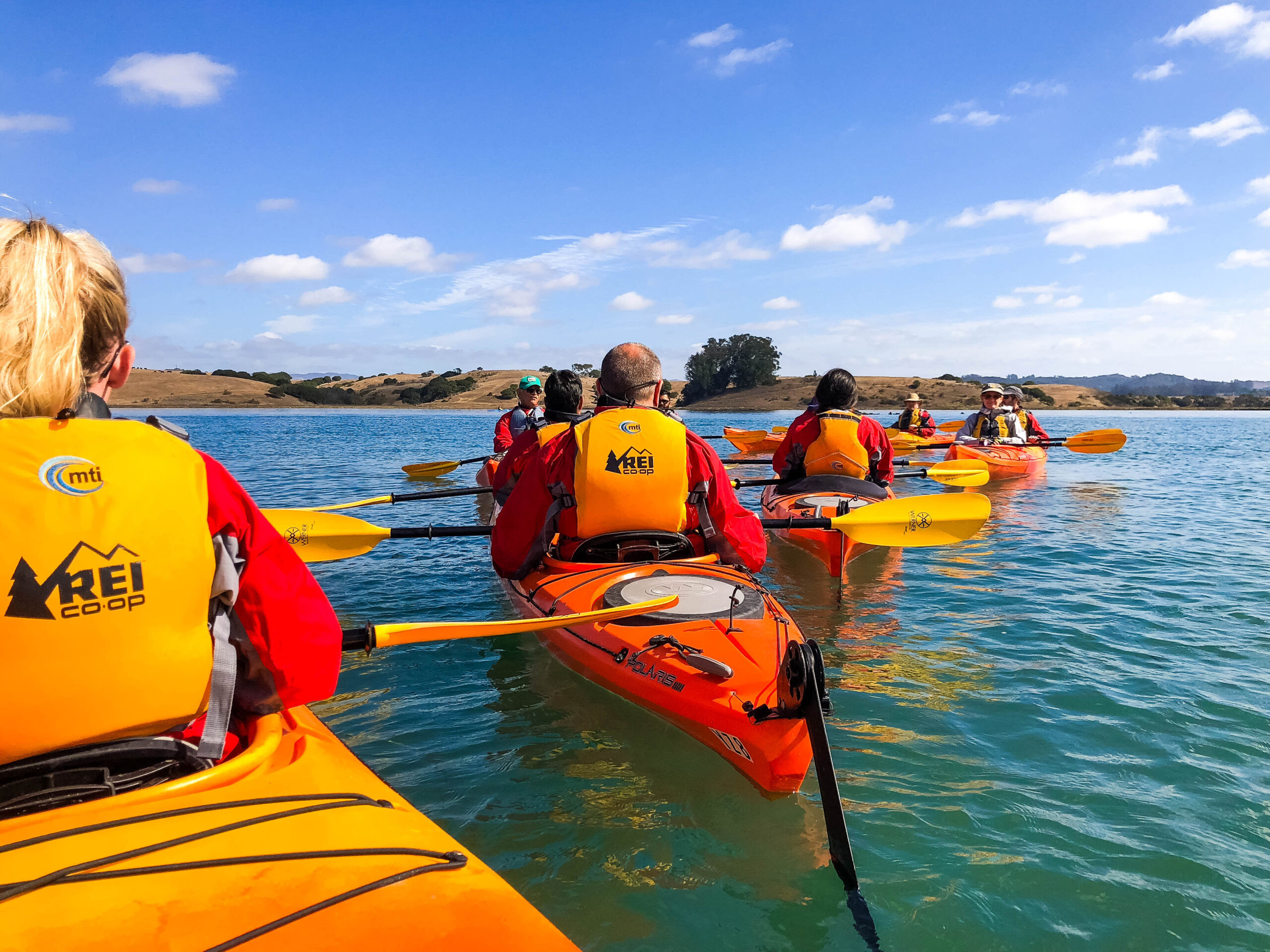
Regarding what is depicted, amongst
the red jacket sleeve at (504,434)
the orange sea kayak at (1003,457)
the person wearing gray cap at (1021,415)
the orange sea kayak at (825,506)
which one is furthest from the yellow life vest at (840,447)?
the person wearing gray cap at (1021,415)

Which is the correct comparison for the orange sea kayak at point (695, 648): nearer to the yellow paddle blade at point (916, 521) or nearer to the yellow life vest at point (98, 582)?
the yellow paddle blade at point (916, 521)

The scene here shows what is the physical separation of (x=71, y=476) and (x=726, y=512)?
380 centimetres

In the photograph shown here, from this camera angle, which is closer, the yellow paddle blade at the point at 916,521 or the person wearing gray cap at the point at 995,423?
the yellow paddle blade at the point at 916,521

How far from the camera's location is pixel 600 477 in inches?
187

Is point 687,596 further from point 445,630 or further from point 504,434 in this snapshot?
point 504,434

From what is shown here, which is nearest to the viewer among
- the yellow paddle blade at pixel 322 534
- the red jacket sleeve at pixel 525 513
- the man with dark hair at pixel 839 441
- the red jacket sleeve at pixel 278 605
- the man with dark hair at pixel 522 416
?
the red jacket sleeve at pixel 278 605

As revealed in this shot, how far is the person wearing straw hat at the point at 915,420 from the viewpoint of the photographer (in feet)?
64.7

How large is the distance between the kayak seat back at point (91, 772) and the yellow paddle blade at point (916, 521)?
17.5ft

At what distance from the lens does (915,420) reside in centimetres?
1981

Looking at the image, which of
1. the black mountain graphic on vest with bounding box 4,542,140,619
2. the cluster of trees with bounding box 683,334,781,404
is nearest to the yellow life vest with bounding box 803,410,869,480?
the black mountain graphic on vest with bounding box 4,542,140,619

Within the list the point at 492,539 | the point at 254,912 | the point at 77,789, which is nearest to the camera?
the point at 254,912

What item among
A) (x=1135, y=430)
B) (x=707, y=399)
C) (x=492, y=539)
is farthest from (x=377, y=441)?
(x=707, y=399)

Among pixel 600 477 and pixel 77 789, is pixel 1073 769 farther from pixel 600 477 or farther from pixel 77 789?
pixel 77 789

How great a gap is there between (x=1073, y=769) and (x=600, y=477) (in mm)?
3085
